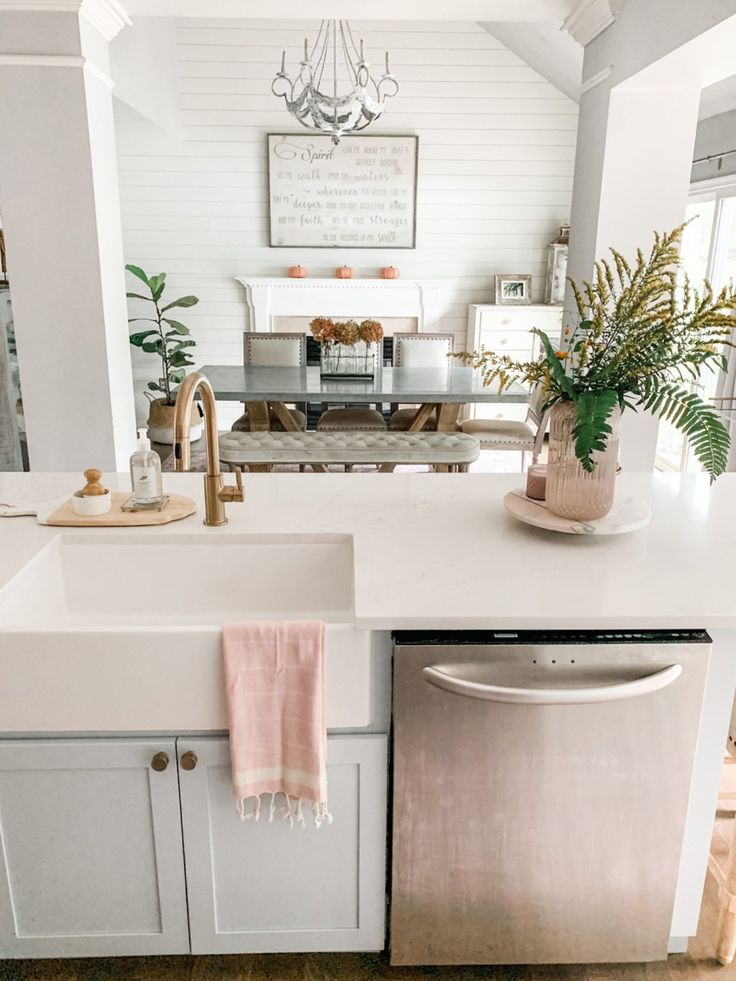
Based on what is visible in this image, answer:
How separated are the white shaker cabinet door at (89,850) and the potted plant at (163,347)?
400 cm

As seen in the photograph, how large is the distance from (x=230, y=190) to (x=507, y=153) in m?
2.17

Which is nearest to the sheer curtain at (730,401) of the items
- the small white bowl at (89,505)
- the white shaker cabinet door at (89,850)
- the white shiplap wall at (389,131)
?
the white shiplap wall at (389,131)

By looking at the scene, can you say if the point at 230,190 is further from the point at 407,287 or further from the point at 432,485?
the point at 432,485

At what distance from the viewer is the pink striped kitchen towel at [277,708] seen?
1.17 meters

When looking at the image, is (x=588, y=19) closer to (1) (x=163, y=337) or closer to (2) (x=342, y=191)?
(2) (x=342, y=191)

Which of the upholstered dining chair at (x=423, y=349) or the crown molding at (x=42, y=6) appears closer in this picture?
the crown molding at (x=42, y=6)

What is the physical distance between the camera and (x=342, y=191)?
228 inches

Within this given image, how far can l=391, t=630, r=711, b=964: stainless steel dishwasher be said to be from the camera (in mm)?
1209

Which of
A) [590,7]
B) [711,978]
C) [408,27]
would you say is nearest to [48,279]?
[590,7]

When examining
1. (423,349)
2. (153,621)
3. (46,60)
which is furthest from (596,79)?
(153,621)

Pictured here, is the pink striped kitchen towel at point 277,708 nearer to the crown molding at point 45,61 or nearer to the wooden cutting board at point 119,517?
the wooden cutting board at point 119,517

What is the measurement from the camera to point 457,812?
1.30 meters

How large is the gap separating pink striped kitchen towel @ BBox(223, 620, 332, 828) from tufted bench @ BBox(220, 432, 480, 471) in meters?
2.40

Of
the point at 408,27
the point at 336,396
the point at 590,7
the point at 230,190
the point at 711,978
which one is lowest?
the point at 711,978
